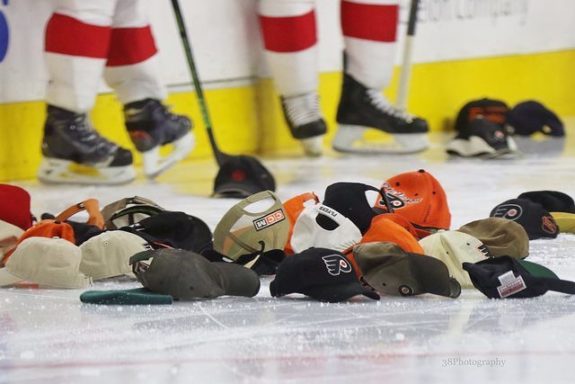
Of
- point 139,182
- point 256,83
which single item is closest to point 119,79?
point 139,182

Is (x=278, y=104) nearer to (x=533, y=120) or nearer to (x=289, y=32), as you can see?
(x=289, y=32)

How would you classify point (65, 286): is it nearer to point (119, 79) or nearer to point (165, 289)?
point (165, 289)

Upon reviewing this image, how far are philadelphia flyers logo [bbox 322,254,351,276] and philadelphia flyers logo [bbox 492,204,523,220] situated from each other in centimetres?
68

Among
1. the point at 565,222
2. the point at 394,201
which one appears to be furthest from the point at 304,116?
the point at 394,201

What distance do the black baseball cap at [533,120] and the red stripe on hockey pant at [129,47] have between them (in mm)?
1754

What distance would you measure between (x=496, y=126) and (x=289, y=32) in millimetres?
779

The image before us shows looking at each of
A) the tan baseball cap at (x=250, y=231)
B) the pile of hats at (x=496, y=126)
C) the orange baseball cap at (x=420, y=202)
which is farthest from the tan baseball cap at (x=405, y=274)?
the pile of hats at (x=496, y=126)

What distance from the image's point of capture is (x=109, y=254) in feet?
7.20

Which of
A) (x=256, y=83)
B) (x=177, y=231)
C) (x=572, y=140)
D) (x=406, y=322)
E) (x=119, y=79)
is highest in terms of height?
(x=406, y=322)

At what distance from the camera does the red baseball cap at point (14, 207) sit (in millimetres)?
2422

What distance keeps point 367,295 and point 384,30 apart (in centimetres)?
245

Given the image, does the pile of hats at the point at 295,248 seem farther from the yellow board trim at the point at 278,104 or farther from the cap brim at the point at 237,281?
the yellow board trim at the point at 278,104

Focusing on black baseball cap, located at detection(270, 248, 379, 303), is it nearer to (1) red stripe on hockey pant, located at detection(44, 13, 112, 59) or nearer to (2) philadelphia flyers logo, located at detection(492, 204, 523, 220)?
(2) philadelphia flyers logo, located at detection(492, 204, 523, 220)

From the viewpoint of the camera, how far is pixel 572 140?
4824mm
